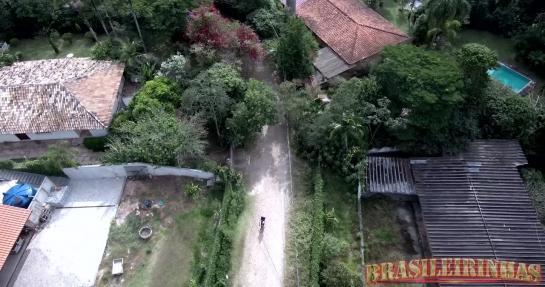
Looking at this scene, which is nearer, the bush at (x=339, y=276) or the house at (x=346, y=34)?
the bush at (x=339, y=276)

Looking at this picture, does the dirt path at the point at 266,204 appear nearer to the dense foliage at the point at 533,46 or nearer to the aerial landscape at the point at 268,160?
the aerial landscape at the point at 268,160

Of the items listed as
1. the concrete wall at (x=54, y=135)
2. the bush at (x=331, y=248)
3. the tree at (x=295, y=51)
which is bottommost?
the bush at (x=331, y=248)

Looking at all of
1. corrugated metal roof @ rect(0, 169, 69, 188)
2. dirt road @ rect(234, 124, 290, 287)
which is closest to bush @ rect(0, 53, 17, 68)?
corrugated metal roof @ rect(0, 169, 69, 188)

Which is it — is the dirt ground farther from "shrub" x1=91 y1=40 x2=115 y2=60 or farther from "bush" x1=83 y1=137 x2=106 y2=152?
"shrub" x1=91 y1=40 x2=115 y2=60

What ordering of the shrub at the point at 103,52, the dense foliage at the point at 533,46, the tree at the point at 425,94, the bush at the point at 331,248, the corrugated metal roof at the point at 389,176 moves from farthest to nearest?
the dense foliage at the point at 533,46 < the shrub at the point at 103,52 < the corrugated metal roof at the point at 389,176 < the tree at the point at 425,94 < the bush at the point at 331,248

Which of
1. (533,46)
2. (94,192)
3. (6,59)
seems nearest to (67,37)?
(6,59)

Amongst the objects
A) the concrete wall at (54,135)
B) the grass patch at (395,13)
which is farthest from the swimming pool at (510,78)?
the concrete wall at (54,135)

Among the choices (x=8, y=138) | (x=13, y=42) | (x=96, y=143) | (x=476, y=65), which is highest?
(x=13, y=42)

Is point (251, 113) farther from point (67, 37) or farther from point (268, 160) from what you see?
point (67, 37)
